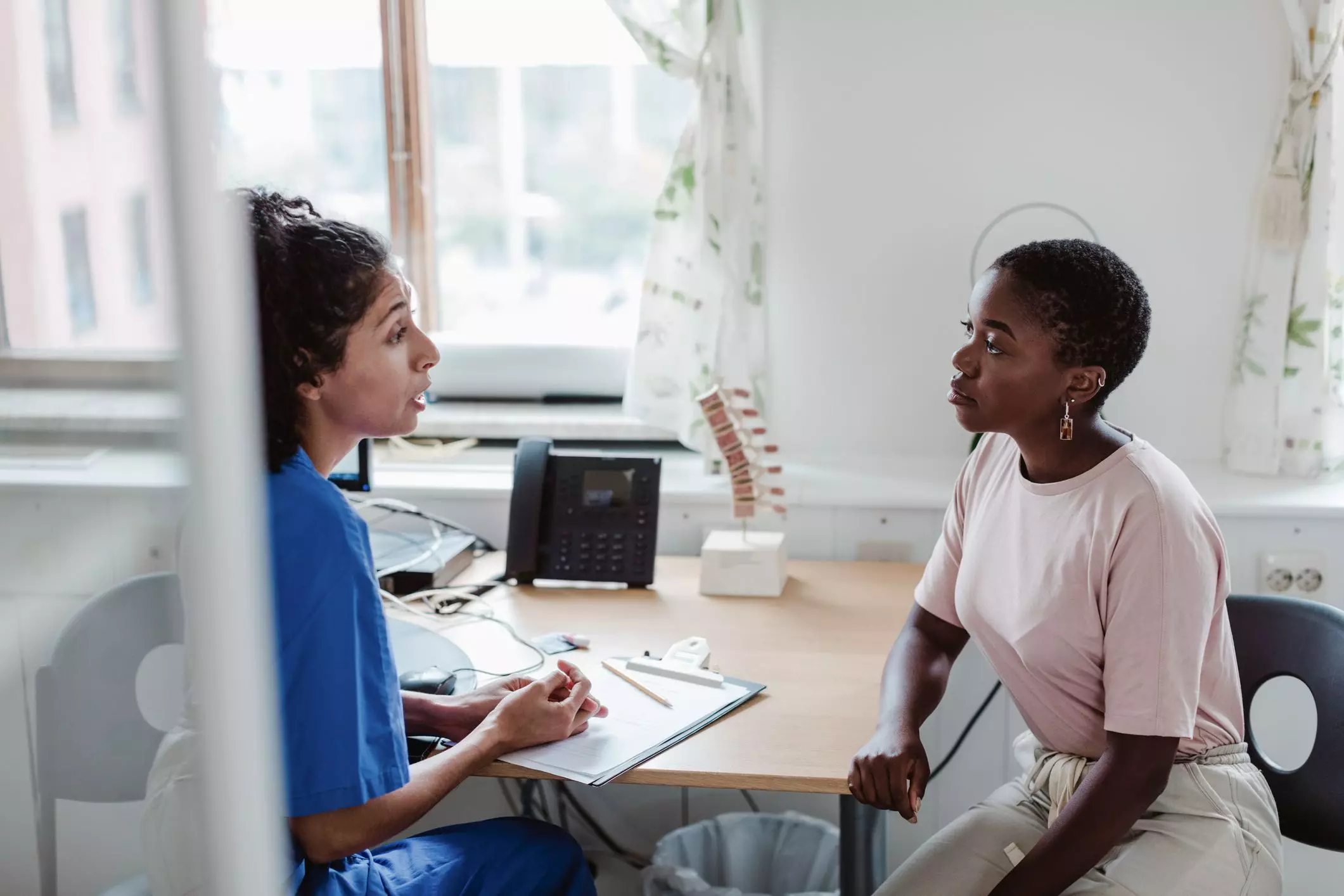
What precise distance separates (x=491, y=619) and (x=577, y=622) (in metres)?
0.13

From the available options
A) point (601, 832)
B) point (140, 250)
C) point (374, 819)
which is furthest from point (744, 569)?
point (140, 250)

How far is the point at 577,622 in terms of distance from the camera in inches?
70.3

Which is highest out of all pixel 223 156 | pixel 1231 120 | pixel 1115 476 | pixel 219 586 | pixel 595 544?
pixel 1231 120

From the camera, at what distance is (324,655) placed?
1.09 meters

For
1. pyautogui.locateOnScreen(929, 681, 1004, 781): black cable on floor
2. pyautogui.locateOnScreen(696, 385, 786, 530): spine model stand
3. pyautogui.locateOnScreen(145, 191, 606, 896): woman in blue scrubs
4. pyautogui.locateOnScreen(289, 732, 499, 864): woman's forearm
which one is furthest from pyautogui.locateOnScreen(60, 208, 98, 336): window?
pyautogui.locateOnScreen(929, 681, 1004, 781): black cable on floor

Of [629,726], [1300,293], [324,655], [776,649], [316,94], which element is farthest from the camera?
[316,94]

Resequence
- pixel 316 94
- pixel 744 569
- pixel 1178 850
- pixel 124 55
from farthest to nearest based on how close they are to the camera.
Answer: pixel 316 94 → pixel 744 569 → pixel 1178 850 → pixel 124 55

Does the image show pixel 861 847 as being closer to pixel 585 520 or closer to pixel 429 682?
pixel 429 682

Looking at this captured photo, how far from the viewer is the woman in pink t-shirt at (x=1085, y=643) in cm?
122

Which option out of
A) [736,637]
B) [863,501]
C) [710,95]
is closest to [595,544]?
[736,637]

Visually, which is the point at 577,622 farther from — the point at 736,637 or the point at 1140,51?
the point at 1140,51

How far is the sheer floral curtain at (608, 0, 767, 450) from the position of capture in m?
2.14

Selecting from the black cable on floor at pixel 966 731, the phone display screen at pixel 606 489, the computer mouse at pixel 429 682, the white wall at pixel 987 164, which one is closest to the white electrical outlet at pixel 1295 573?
the white wall at pixel 987 164

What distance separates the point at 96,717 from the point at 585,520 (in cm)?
138
